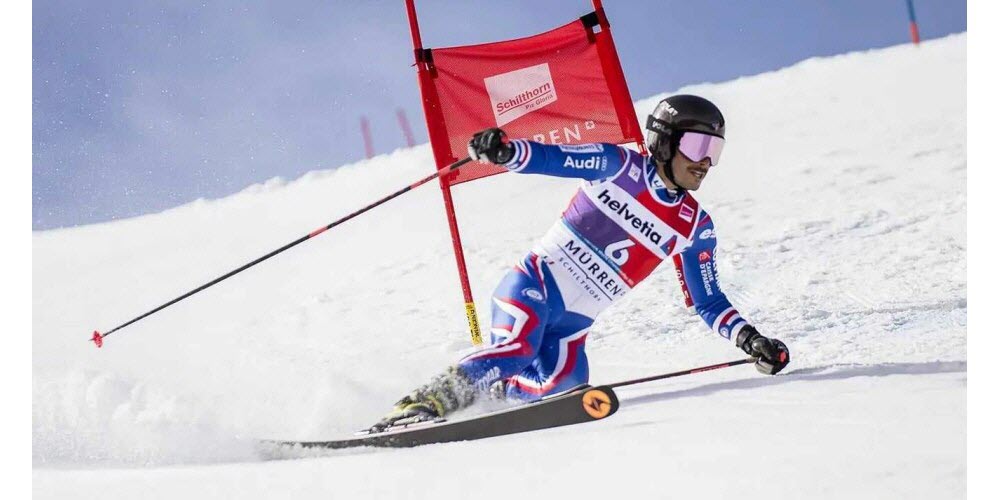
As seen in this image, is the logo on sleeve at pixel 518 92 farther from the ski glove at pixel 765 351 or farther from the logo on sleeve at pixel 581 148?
the ski glove at pixel 765 351

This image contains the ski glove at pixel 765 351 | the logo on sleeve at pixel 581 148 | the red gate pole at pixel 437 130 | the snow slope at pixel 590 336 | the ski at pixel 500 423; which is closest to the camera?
the snow slope at pixel 590 336

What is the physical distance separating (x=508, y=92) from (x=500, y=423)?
1.69 m

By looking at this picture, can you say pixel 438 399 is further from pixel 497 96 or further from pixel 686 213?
pixel 497 96

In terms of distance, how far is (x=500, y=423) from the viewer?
2164mm

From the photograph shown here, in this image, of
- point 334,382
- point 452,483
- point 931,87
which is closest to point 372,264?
point 334,382

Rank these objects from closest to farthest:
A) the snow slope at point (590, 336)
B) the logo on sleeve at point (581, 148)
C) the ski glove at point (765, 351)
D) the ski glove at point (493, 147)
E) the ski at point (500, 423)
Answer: the snow slope at point (590, 336) → the ski at point (500, 423) → the ski glove at point (493, 147) → the logo on sleeve at point (581, 148) → the ski glove at point (765, 351)

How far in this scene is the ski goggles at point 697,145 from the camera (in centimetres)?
239

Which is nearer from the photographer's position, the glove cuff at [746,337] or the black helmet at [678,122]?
the black helmet at [678,122]

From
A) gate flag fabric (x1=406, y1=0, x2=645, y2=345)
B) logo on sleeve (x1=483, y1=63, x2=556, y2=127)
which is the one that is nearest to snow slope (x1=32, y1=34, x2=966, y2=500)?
gate flag fabric (x1=406, y1=0, x2=645, y2=345)

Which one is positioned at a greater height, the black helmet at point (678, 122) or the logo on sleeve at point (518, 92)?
the logo on sleeve at point (518, 92)


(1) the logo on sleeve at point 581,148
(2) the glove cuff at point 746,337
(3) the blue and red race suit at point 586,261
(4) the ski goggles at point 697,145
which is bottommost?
(2) the glove cuff at point 746,337

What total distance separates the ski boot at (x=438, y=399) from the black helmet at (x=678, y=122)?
790 mm

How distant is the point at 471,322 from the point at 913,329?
1.57 meters

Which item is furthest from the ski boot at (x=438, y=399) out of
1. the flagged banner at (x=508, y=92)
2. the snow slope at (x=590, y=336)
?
the flagged banner at (x=508, y=92)
